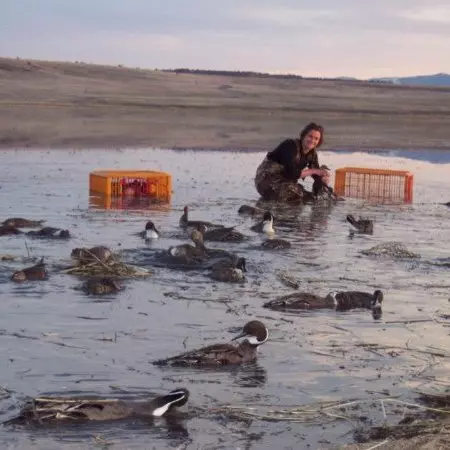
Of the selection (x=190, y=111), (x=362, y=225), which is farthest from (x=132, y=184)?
(x=190, y=111)

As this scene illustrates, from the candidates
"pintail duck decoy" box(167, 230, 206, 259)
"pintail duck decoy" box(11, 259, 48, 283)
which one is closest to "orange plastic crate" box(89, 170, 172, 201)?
"pintail duck decoy" box(167, 230, 206, 259)

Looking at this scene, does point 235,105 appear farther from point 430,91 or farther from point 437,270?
point 437,270

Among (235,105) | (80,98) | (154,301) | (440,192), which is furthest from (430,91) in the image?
(154,301)

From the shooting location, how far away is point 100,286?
12.4m

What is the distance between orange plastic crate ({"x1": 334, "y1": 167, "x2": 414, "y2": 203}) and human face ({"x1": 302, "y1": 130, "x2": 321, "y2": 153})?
7.91 ft

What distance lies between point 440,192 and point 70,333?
15.7 meters

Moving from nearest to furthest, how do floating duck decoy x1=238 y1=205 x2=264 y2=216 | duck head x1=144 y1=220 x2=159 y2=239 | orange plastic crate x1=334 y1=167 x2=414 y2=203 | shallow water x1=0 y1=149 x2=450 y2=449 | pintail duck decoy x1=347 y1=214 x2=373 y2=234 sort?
shallow water x1=0 y1=149 x2=450 y2=449 → duck head x1=144 y1=220 x2=159 y2=239 → pintail duck decoy x1=347 y1=214 x2=373 y2=234 → floating duck decoy x1=238 y1=205 x2=264 y2=216 → orange plastic crate x1=334 y1=167 x2=414 y2=203

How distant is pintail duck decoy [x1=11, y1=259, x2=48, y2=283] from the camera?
1267 cm

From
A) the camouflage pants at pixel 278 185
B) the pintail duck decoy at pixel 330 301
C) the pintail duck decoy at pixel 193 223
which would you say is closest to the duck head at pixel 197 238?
the pintail duck decoy at pixel 193 223

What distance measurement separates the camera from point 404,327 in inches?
449

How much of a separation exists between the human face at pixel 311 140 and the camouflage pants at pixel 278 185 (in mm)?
648

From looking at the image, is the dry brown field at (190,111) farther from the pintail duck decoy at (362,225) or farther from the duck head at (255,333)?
the duck head at (255,333)

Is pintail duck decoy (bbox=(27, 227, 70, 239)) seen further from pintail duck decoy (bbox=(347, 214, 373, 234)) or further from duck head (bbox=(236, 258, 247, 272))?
pintail duck decoy (bbox=(347, 214, 373, 234))

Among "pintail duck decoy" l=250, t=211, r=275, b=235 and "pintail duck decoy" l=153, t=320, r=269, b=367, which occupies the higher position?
"pintail duck decoy" l=250, t=211, r=275, b=235
